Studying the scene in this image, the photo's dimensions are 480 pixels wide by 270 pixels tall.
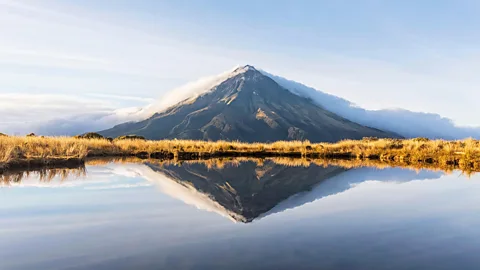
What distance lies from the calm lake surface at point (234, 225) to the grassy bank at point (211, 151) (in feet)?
20.4

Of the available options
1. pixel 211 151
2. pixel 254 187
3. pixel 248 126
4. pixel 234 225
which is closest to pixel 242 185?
pixel 254 187

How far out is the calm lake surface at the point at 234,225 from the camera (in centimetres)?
551

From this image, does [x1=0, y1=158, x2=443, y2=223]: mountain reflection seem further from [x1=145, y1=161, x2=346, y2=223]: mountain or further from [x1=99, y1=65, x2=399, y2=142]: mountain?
[x1=99, y1=65, x2=399, y2=142]: mountain

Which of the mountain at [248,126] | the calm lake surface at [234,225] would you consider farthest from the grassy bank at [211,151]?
the mountain at [248,126]

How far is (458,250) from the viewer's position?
20.1 feet

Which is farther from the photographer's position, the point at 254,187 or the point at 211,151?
the point at 211,151

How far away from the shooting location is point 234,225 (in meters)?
7.75

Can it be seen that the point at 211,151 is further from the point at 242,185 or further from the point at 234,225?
the point at 234,225

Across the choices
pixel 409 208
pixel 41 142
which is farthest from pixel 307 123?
pixel 409 208

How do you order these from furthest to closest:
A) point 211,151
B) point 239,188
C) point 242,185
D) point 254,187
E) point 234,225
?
point 211,151 → point 242,185 → point 254,187 → point 239,188 → point 234,225

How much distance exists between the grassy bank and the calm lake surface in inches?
245

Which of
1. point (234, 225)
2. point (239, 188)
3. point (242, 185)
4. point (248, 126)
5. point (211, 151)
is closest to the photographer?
point (234, 225)

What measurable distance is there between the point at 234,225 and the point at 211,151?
23814 mm

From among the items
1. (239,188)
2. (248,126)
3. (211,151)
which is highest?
(248,126)
